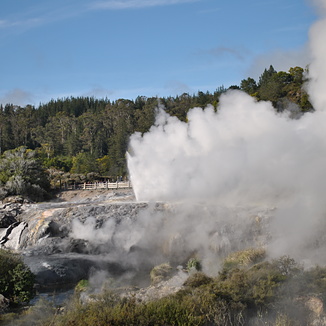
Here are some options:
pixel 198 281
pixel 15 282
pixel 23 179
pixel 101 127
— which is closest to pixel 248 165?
pixel 198 281

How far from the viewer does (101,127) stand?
2680 inches

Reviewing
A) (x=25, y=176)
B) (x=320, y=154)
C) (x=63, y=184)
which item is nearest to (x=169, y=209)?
(x=320, y=154)

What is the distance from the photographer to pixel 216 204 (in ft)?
65.1

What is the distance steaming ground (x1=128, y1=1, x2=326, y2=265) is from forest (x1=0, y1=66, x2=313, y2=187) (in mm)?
17484

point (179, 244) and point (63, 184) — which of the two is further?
point (63, 184)

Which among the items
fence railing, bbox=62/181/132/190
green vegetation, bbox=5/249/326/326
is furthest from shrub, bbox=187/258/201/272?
fence railing, bbox=62/181/132/190

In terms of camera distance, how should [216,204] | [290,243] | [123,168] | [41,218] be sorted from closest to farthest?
[290,243] → [216,204] → [41,218] → [123,168]

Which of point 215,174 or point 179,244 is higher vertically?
point 215,174

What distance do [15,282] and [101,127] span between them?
55.9m

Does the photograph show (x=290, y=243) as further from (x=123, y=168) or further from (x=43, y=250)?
(x=123, y=168)

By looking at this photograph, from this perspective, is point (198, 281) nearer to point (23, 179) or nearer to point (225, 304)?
point (225, 304)

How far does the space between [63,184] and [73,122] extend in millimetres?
31731

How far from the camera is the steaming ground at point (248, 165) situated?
1642cm

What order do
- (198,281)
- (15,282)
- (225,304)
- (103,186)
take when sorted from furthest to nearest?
(103,186) < (15,282) < (198,281) < (225,304)
